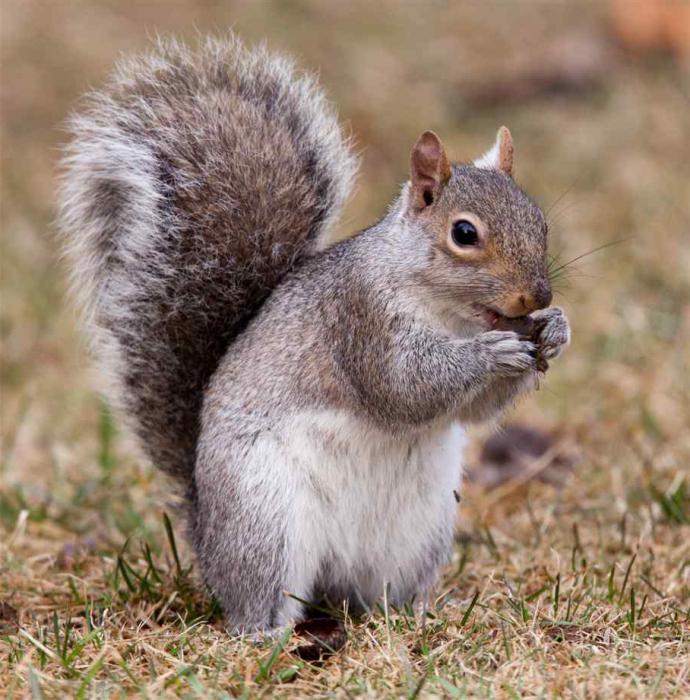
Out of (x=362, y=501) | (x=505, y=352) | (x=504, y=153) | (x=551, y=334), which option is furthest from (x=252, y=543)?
(x=504, y=153)

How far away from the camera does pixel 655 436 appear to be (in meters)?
3.71

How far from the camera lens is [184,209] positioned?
2660 millimetres

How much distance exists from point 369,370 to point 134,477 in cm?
136

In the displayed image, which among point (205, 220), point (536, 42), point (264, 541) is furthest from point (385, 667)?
point (536, 42)

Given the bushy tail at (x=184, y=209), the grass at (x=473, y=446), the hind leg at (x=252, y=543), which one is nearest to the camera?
the grass at (x=473, y=446)

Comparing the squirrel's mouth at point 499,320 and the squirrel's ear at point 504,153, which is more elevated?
the squirrel's ear at point 504,153

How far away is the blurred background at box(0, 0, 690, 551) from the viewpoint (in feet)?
12.0

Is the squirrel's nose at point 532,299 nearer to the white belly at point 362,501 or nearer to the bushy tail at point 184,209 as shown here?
the white belly at point 362,501

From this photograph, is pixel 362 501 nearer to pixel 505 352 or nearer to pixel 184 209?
pixel 505 352

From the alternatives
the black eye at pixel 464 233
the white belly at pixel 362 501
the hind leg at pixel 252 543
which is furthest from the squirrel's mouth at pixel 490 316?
the hind leg at pixel 252 543

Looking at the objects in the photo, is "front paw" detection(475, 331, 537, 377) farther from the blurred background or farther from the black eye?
the blurred background

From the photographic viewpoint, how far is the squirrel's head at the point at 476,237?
2.36 m

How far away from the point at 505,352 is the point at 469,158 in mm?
3686

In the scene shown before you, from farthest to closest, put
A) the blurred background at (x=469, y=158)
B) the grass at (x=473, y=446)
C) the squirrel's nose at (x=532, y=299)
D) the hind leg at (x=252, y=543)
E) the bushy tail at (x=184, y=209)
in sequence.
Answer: the blurred background at (x=469, y=158) < the bushy tail at (x=184, y=209) < the hind leg at (x=252, y=543) < the squirrel's nose at (x=532, y=299) < the grass at (x=473, y=446)
